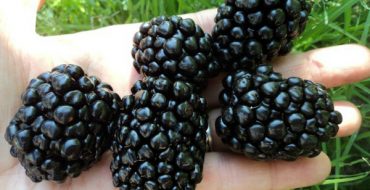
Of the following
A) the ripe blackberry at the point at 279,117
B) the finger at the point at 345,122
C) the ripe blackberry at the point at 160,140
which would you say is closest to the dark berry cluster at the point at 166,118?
the ripe blackberry at the point at 160,140

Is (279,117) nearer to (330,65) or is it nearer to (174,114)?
(174,114)

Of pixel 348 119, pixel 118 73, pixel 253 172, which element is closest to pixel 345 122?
pixel 348 119

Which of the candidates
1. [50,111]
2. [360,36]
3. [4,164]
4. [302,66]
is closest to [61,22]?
[4,164]

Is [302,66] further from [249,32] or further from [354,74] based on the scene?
[249,32]

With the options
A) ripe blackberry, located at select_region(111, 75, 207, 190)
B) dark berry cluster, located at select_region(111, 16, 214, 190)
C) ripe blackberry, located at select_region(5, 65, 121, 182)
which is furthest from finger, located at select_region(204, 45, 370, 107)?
ripe blackberry, located at select_region(5, 65, 121, 182)

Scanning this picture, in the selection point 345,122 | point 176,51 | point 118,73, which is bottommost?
point 345,122

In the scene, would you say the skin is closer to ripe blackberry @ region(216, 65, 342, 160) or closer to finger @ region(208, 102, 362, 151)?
finger @ region(208, 102, 362, 151)
